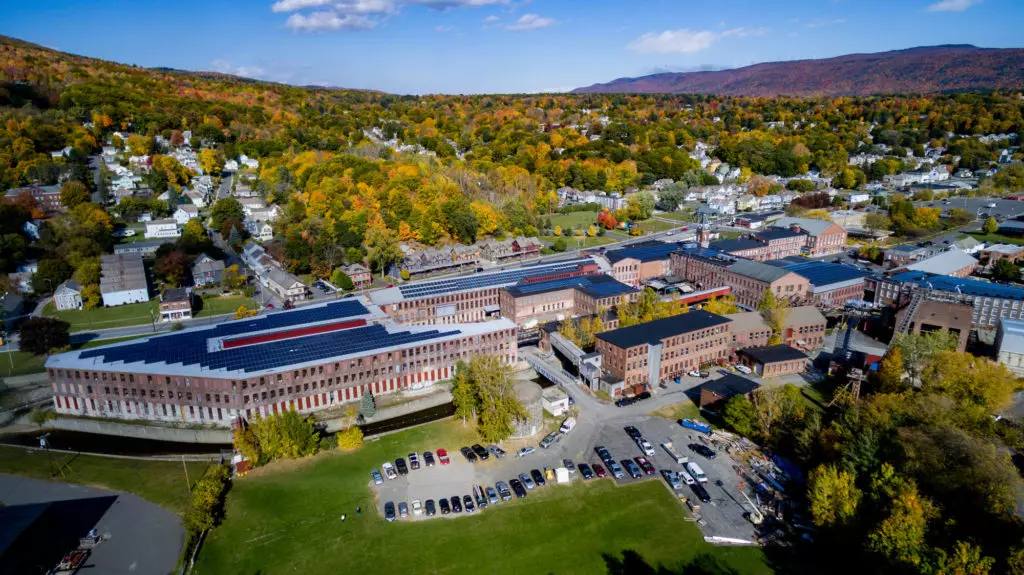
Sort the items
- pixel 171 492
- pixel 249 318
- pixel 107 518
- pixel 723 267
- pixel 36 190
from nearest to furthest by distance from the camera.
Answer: pixel 107 518
pixel 171 492
pixel 249 318
pixel 723 267
pixel 36 190

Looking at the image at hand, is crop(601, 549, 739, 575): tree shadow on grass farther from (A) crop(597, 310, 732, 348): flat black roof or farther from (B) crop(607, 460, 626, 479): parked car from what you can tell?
(A) crop(597, 310, 732, 348): flat black roof

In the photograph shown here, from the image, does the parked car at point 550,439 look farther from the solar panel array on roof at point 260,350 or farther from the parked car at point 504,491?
the solar panel array on roof at point 260,350

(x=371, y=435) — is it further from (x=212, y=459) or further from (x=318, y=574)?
(x=318, y=574)

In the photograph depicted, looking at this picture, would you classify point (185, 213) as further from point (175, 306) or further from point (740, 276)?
point (740, 276)

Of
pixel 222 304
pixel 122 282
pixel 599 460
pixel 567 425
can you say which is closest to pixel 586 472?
pixel 599 460

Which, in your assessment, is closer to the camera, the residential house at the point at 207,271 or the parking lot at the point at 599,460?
the parking lot at the point at 599,460

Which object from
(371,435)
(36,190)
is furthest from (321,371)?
(36,190)

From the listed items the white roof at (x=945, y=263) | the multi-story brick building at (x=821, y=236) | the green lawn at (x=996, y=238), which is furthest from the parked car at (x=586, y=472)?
the green lawn at (x=996, y=238)
